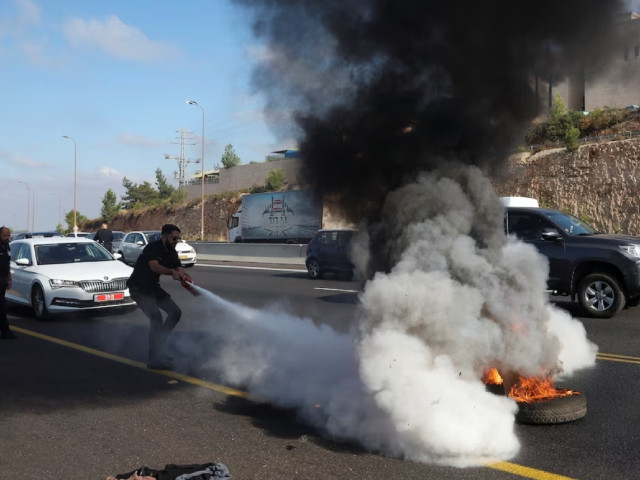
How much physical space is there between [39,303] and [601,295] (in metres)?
9.72

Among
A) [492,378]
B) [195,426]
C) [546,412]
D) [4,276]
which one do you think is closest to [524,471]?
[546,412]

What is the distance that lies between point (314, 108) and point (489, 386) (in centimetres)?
280

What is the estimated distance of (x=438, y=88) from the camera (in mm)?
5000

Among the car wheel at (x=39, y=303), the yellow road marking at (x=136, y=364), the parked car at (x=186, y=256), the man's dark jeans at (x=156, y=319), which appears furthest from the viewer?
the parked car at (x=186, y=256)

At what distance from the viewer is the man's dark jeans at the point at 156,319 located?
6.89 m

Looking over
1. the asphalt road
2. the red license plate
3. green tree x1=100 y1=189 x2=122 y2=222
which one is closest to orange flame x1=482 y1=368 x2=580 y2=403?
the asphalt road

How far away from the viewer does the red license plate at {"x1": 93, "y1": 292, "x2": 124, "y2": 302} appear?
10.2 m

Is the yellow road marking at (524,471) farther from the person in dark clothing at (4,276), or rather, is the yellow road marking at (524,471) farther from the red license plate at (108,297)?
the red license plate at (108,297)

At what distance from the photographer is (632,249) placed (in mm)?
9789

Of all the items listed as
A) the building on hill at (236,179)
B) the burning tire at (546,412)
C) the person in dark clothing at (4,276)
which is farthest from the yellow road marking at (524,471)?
the building on hill at (236,179)

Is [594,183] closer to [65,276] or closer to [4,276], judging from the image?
[65,276]

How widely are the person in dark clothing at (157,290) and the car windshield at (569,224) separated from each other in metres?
Answer: 6.98

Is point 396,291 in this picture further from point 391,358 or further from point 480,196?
point 480,196

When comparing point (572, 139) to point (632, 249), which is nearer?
point (632, 249)
